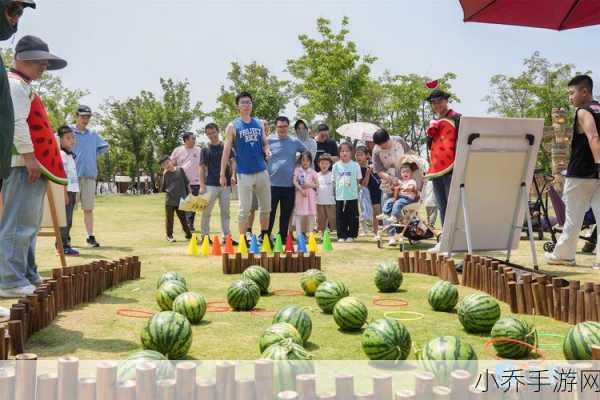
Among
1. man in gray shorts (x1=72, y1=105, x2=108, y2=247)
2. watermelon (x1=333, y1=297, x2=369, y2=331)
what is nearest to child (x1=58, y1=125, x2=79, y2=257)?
Answer: man in gray shorts (x1=72, y1=105, x2=108, y2=247)

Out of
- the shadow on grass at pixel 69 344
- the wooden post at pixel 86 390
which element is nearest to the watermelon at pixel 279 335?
the shadow on grass at pixel 69 344

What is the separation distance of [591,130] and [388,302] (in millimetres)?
4204

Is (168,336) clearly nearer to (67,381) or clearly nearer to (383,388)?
(67,381)

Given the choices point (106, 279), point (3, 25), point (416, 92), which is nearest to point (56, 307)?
point (106, 279)

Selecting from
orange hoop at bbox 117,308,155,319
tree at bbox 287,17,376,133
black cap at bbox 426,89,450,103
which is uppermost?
tree at bbox 287,17,376,133

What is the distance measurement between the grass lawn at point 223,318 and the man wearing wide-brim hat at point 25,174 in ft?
1.38

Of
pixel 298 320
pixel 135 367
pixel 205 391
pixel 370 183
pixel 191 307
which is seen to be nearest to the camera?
pixel 205 391

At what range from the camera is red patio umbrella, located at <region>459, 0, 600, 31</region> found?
24.0ft

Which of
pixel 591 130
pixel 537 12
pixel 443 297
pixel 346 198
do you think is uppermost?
pixel 537 12

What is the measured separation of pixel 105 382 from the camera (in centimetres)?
268

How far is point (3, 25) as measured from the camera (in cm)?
428

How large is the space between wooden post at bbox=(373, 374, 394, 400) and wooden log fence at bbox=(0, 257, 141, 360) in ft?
7.88

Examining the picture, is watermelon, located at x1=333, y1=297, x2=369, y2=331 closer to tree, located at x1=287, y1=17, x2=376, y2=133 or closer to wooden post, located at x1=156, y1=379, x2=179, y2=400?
wooden post, located at x1=156, y1=379, x2=179, y2=400

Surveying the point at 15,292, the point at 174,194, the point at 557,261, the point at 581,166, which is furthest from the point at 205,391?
the point at 174,194
